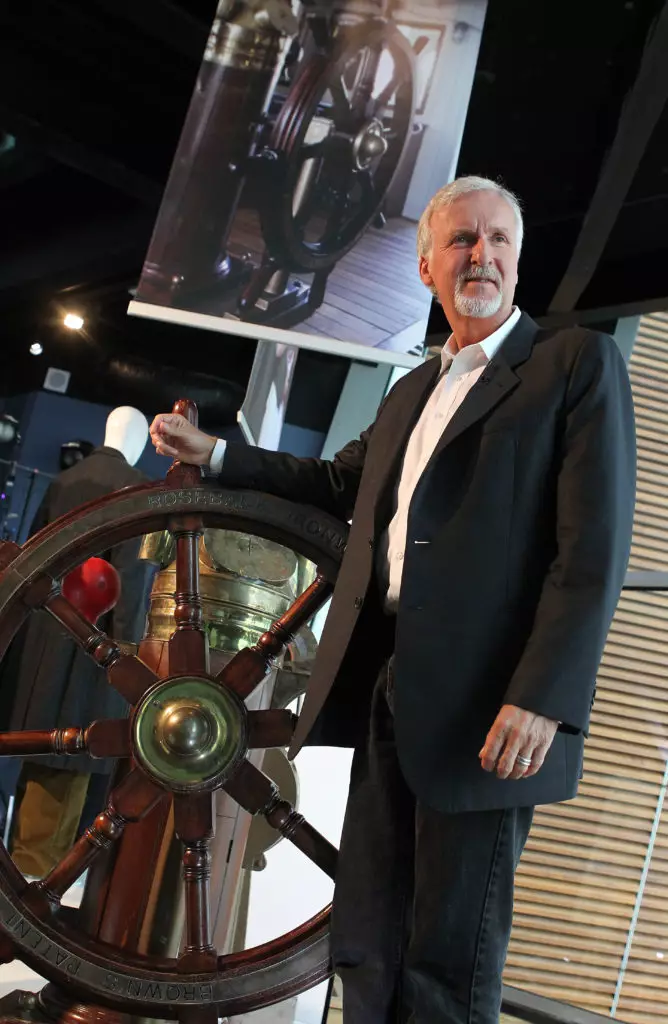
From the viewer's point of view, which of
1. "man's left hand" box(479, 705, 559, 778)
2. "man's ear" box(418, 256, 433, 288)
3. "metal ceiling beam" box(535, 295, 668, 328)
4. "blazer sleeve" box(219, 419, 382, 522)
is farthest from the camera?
"metal ceiling beam" box(535, 295, 668, 328)

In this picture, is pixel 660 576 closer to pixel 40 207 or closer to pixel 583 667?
pixel 583 667

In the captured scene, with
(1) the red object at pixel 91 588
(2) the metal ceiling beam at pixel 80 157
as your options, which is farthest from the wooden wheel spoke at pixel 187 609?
(2) the metal ceiling beam at pixel 80 157

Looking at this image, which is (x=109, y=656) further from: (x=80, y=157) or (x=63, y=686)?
(x=80, y=157)

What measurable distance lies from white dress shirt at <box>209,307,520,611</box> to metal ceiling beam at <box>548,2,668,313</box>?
214 cm

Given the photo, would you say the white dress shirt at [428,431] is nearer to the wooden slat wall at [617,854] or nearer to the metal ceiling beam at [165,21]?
the wooden slat wall at [617,854]

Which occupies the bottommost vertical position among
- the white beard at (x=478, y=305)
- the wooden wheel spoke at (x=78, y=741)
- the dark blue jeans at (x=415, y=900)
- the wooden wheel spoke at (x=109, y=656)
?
the dark blue jeans at (x=415, y=900)

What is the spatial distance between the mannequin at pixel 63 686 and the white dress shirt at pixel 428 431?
61.7 inches

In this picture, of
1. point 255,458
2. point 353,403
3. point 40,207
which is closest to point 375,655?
point 255,458

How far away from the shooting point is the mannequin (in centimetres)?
295

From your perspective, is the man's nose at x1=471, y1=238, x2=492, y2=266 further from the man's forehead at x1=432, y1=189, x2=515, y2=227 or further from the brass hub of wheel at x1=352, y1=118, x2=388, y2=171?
the brass hub of wheel at x1=352, y1=118, x2=388, y2=171

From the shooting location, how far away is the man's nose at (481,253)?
1.52 meters

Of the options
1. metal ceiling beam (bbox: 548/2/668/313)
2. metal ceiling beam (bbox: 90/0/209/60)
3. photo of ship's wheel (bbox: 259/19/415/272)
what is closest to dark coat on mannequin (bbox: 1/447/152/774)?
photo of ship's wheel (bbox: 259/19/415/272)

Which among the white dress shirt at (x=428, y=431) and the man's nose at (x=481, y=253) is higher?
the man's nose at (x=481, y=253)

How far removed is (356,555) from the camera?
4.86 feet
